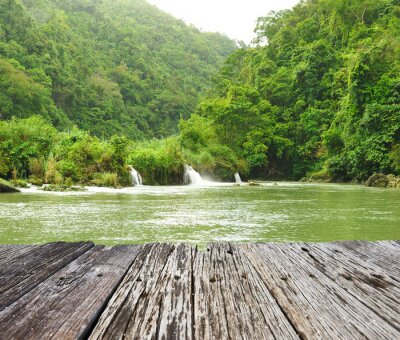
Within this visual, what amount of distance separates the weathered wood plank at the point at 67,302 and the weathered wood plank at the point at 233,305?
272 mm

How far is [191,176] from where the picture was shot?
19312mm

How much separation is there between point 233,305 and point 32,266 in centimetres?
85

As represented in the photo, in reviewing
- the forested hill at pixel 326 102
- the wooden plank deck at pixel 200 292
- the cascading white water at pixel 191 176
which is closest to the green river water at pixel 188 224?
the wooden plank deck at pixel 200 292

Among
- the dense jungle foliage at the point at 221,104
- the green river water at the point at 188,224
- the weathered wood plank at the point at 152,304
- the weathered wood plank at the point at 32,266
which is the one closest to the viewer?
the weathered wood plank at the point at 152,304

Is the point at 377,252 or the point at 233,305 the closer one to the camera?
the point at 233,305

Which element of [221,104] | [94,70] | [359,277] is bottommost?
[359,277]

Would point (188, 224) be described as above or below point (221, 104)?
below

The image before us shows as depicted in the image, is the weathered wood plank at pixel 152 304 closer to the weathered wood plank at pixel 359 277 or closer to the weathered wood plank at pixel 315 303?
the weathered wood plank at pixel 315 303

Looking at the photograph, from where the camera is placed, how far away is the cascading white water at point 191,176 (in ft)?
61.8

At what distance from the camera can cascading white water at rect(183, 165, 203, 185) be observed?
18.8 meters

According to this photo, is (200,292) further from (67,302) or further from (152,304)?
(67,302)

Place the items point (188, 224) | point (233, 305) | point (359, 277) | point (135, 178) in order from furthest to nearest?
point (135, 178), point (188, 224), point (359, 277), point (233, 305)

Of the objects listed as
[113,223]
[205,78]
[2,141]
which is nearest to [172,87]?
[205,78]

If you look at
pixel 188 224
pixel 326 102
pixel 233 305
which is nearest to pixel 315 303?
pixel 233 305
